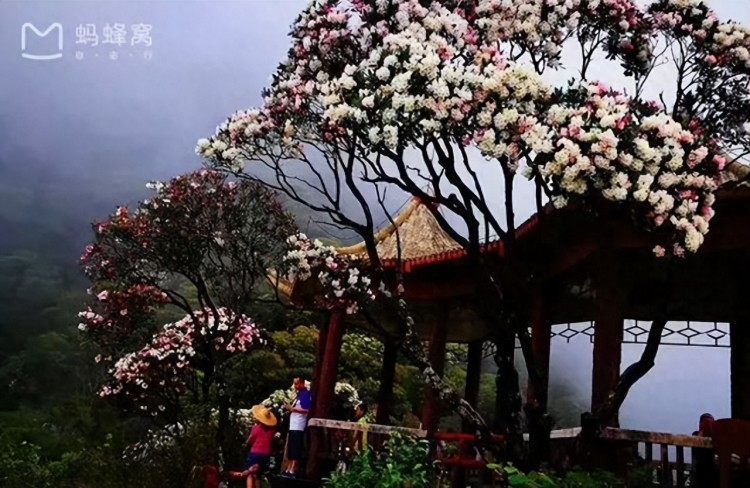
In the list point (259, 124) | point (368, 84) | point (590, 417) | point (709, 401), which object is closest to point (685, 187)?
point (590, 417)

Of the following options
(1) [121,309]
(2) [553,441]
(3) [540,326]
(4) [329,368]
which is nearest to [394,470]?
(2) [553,441]

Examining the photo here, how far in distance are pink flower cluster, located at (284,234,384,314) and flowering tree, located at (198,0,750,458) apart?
65 cm

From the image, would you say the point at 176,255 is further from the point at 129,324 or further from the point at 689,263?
the point at 689,263

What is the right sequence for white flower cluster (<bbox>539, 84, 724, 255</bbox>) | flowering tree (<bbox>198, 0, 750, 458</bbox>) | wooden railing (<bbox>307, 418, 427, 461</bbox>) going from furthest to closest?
1. wooden railing (<bbox>307, 418, 427, 461</bbox>)
2. flowering tree (<bbox>198, 0, 750, 458</bbox>)
3. white flower cluster (<bbox>539, 84, 724, 255</bbox>)

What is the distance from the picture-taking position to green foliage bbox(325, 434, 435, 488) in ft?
20.5

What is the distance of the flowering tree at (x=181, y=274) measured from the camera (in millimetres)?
11156

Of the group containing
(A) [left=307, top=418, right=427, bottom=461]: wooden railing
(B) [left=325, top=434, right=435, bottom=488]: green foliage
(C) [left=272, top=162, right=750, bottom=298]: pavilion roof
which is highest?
(C) [left=272, top=162, right=750, bottom=298]: pavilion roof

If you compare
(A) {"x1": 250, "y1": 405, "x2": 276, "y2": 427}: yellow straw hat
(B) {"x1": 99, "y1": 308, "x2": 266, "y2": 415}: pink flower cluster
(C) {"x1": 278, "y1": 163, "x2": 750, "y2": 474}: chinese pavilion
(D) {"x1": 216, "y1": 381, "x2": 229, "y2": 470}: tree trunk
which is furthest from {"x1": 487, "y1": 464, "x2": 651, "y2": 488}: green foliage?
(B) {"x1": 99, "y1": 308, "x2": 266, "y2": 415}: pink flower cluster

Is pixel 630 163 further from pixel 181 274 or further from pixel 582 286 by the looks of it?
pixel 181 274

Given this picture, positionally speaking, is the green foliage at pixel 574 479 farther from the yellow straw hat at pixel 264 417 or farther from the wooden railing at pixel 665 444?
the yellow straw hat at pixel 264 417

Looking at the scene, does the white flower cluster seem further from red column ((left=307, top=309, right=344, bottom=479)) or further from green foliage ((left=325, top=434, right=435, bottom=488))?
red column ((left=307, top=309, right=344, bottom=479))

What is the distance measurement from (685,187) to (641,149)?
426 millimetres

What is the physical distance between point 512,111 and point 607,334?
80.4 inches

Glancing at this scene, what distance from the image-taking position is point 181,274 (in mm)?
12516
